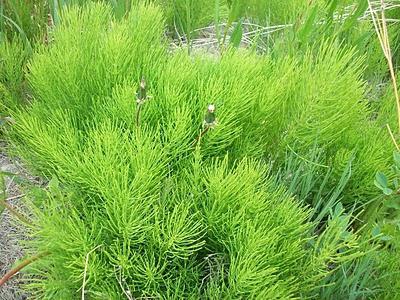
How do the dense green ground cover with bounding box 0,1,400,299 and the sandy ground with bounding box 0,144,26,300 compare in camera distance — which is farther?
the sandy ground with bounding box 0,144,26,300

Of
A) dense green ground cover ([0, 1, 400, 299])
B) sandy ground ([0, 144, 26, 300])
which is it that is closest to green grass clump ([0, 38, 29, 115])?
dense green ground cover ([0, 1, 400, 299])

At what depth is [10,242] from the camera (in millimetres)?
1228

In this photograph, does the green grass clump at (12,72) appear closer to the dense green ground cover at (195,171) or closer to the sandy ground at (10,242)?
the dense green ground cover at (195,171)

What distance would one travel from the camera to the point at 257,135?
3.55 feet

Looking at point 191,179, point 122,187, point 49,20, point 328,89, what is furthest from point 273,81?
point 49,20

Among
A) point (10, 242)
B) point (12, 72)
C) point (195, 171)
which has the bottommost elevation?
point (10, 242)

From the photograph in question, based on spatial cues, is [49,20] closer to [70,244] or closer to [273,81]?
Result: [273,81]

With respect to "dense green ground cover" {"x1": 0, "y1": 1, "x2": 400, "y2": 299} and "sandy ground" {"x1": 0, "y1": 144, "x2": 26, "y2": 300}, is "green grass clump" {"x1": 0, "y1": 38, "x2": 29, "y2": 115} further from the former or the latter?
"sandy ground" {"x1": 0, "y1": 144, "x2": 26, "y2": 300}

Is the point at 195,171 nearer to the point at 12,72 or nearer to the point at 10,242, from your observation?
the point at 10,242

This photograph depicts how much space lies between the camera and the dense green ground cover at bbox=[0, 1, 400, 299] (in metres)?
0.88

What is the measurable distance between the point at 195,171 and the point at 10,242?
0.53m

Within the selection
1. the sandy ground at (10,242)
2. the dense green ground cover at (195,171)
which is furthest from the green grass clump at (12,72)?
the sandy ground at (10,242)

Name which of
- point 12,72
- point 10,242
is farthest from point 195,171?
point 12,72

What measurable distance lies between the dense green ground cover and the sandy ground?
0.26ft
